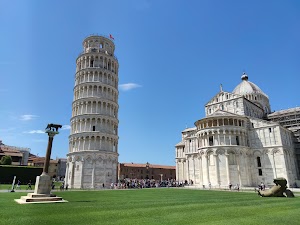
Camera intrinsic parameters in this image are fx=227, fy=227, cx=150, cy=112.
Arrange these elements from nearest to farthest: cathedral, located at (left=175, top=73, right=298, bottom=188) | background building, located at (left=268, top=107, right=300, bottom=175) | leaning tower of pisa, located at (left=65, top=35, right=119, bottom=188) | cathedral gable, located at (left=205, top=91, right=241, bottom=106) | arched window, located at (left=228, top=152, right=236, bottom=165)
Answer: cathedral, located at (left=175, top=73, right=298, bottom=188)
leaning tower of pisa, located at (left=65, top=35, right=119, bottom=188)
arched window, located at (left=228, top=152, right=236, bottom=165)
background building, located at (left=268, top=107, right=300, bottom=175)
cathedral gable, located at (left=205, top=91, right=241, bottom=106)

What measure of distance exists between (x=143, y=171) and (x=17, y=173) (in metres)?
64.2

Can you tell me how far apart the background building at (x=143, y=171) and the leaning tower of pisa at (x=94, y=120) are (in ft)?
184

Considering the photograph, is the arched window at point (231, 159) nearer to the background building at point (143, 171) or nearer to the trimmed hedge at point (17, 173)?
the trimmed hedge at point (17, 173)

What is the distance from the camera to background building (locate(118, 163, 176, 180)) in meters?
102

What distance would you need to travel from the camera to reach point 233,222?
388 inches

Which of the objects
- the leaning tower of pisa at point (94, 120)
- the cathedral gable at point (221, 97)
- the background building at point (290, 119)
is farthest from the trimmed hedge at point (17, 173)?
the background building at point (290, 119)

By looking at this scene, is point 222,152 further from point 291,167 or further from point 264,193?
point 264,193

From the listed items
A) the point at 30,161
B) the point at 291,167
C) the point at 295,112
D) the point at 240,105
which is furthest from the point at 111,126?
the point at 30,161

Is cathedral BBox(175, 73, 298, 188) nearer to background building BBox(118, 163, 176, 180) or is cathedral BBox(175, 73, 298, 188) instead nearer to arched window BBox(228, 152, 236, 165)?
arched window BBox(228, 152, 236, 165)

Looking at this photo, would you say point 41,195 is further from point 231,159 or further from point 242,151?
point 242,151

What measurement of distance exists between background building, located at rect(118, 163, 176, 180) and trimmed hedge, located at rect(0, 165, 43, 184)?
51.7 meters

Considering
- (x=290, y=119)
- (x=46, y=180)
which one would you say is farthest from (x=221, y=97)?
(x=46, y=180)

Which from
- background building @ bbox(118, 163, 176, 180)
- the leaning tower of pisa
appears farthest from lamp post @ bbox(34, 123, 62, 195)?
background building @ bbox(118, 163, 176, 180)

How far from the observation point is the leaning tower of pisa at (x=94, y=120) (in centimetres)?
4444
